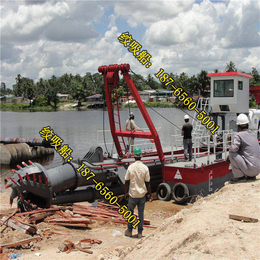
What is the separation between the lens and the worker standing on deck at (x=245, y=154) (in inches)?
264

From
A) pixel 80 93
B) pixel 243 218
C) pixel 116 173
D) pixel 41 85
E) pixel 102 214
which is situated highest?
pixel 41 85

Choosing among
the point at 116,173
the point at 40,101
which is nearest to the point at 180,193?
the point at 116,173

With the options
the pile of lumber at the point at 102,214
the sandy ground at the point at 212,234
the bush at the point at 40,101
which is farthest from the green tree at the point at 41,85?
the sandy ground at the point at 212,234

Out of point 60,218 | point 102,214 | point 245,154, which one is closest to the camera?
point 245,154

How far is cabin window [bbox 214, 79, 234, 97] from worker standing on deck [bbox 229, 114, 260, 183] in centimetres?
902

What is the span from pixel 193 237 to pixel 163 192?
8.13m

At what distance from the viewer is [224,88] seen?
15578 mm

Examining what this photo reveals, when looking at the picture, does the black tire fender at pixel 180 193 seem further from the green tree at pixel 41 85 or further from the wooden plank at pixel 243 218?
the green tree at pixel 41 85

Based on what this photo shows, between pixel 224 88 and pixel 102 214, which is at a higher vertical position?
pixel 224 88

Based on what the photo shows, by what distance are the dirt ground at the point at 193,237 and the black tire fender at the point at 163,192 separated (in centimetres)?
435

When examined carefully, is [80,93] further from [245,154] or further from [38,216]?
[245,154]

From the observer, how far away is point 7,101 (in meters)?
168

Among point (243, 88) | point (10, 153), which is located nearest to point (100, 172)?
point (243, 88)

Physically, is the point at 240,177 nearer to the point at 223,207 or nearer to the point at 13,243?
the point at 223,207
